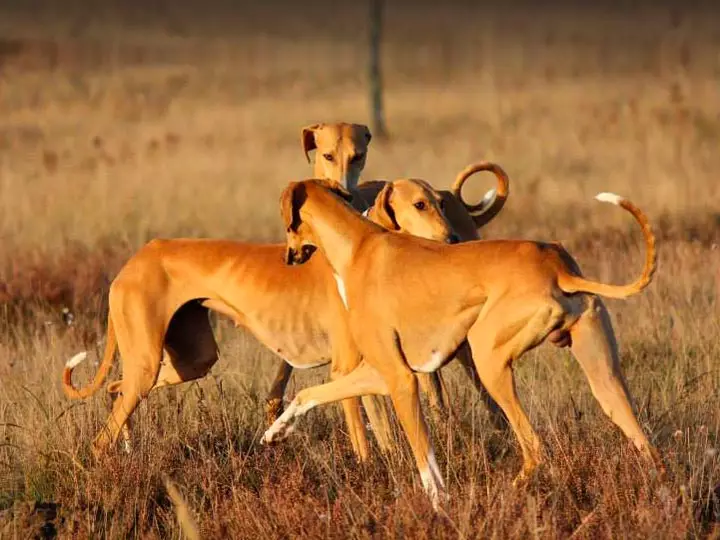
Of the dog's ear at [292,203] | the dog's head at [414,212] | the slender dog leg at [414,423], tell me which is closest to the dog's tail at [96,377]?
the dog's ear at [292,203]

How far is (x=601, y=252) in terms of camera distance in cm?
1362

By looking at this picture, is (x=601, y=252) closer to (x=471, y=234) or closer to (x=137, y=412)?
(x=471, y=234)

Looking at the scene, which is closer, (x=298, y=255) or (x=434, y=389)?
(x=298, y=255)

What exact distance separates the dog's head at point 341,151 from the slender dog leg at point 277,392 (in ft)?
4.19

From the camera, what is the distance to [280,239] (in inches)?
634

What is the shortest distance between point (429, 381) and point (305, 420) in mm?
727

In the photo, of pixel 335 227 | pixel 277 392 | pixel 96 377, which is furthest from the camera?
pixel 277 392

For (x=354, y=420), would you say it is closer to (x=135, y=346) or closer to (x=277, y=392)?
(x=277, y=392)

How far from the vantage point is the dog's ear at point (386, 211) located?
27.2 feet

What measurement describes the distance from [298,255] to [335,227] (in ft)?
1.35

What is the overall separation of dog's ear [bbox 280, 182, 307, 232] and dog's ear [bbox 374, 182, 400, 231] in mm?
642

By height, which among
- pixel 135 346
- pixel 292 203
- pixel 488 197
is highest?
pixel 292 203

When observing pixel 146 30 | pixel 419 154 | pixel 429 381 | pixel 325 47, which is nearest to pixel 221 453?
pixel 429 381

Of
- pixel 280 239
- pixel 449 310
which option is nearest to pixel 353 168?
pixel 449 310
